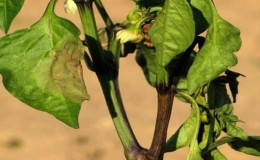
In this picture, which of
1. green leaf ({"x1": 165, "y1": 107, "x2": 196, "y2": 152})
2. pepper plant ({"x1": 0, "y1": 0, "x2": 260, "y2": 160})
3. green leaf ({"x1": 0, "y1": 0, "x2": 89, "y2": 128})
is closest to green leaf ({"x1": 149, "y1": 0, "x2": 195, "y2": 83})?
pepper plant ({"x1": 0, "y1": 0, "x2": 260, "y2": 160})

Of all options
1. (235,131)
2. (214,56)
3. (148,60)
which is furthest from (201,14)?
(235,131)

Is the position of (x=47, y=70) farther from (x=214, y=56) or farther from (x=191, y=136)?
(x=191, y=136)

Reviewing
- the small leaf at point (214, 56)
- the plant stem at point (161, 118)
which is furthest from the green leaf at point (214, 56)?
the plant stem at point (161, 118)

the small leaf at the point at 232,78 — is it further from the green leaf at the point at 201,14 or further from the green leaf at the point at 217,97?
the green leaf at the point at 201,14

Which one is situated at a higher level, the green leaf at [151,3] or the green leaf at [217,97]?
the green leaf at [151,3]

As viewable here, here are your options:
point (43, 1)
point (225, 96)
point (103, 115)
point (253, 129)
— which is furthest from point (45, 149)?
point (225, 96)

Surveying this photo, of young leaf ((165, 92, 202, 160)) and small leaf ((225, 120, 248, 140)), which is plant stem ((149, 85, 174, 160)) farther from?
small leaf ((225, 120, 248, 140))

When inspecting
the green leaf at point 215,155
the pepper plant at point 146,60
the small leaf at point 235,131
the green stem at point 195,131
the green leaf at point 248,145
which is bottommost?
the green leaf at point 215,155
